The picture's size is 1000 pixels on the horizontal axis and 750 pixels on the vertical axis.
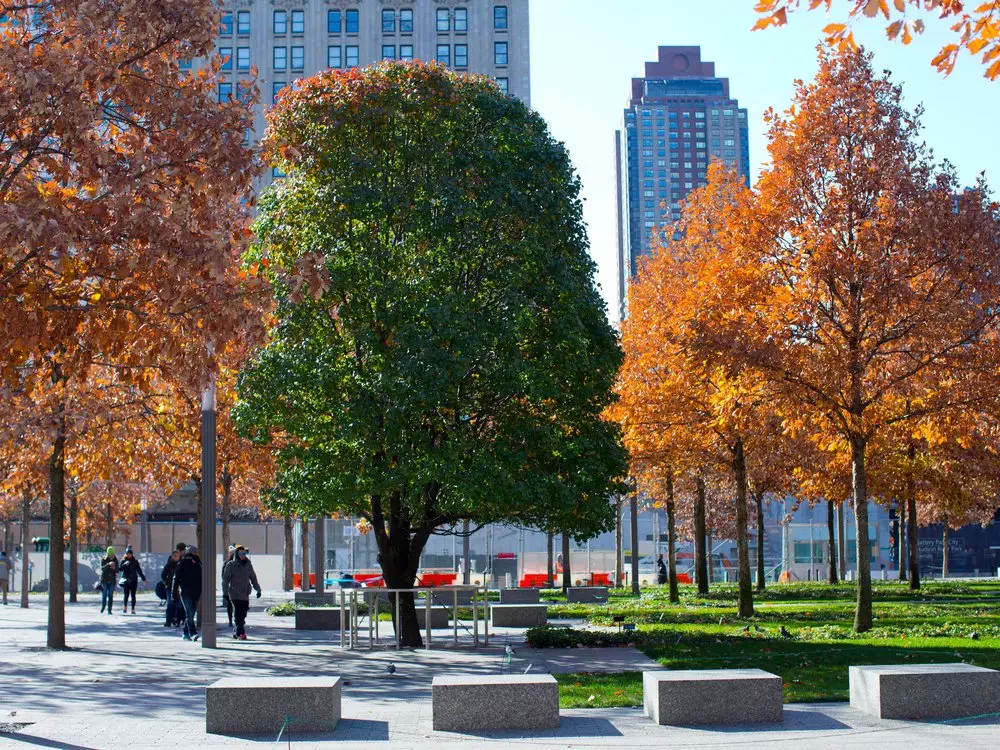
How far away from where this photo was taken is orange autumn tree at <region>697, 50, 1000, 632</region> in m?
18.7

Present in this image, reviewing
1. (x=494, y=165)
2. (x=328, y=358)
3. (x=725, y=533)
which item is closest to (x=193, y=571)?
(x=328, y=358)

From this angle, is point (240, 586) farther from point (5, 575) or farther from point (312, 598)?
point (5, 575)

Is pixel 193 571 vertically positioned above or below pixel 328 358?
below

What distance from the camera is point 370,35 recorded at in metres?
95.0

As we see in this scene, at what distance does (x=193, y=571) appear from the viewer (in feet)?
72.3

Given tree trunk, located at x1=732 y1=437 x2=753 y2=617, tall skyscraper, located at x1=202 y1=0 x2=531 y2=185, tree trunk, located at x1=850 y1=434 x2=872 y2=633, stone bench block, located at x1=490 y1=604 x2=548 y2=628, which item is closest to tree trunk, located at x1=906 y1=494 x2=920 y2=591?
tree trunk, located at x1=732 y1=437 x2=753 y2=617

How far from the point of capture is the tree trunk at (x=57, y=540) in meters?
19.4

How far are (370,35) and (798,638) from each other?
84.2 m

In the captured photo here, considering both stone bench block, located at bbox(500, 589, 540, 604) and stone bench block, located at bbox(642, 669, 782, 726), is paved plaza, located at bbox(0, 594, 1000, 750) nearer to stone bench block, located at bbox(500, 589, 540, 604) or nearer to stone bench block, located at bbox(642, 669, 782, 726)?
stone bench block, located at bbox(642, 669, 782, 726)

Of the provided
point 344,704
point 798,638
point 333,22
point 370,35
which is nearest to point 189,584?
point 344,704

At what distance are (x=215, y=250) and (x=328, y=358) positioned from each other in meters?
8.34

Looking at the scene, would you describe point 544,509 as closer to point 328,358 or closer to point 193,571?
point 328,358

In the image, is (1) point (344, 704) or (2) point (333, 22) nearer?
(1) point (344, 704)

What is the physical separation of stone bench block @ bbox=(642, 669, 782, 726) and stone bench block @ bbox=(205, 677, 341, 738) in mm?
3074
